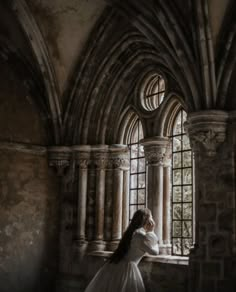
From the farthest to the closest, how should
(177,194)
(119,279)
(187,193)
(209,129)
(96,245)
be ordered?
(96,245)
(177,194)
(187,193)
(209,129)
(119,279)

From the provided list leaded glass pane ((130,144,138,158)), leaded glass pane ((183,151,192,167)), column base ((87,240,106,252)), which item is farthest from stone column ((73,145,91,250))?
leaded glass pane ((183,151,192,167))

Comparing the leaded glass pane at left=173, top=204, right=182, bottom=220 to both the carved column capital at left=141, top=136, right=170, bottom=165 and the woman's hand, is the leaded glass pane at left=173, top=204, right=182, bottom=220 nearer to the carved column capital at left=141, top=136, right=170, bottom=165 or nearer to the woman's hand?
the carved column capital at left=141, top=136, right=170, bottom=165

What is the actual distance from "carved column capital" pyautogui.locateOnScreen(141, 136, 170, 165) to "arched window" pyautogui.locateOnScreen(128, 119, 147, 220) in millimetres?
564

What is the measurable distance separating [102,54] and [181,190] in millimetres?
2982

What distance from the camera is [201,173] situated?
764 centimetres

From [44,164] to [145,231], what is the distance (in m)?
3.95

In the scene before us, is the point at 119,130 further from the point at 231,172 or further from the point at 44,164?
the point at 231,172

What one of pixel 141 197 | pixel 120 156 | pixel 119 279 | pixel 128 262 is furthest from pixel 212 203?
pixel 120 156

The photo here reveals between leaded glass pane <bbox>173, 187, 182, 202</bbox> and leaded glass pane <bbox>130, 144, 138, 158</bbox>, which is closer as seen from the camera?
leaded glass pane <bbox>173, 187, 182, 202</bbox>

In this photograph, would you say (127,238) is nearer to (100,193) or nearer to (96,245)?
(96,245)

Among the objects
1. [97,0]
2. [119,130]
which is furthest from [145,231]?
[97,0]

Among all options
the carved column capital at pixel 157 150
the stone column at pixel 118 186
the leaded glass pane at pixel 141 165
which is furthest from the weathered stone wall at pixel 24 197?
the carved column capital at pixel 157 150

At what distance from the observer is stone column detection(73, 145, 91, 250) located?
10.3 metres

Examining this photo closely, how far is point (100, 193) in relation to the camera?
10.4m
